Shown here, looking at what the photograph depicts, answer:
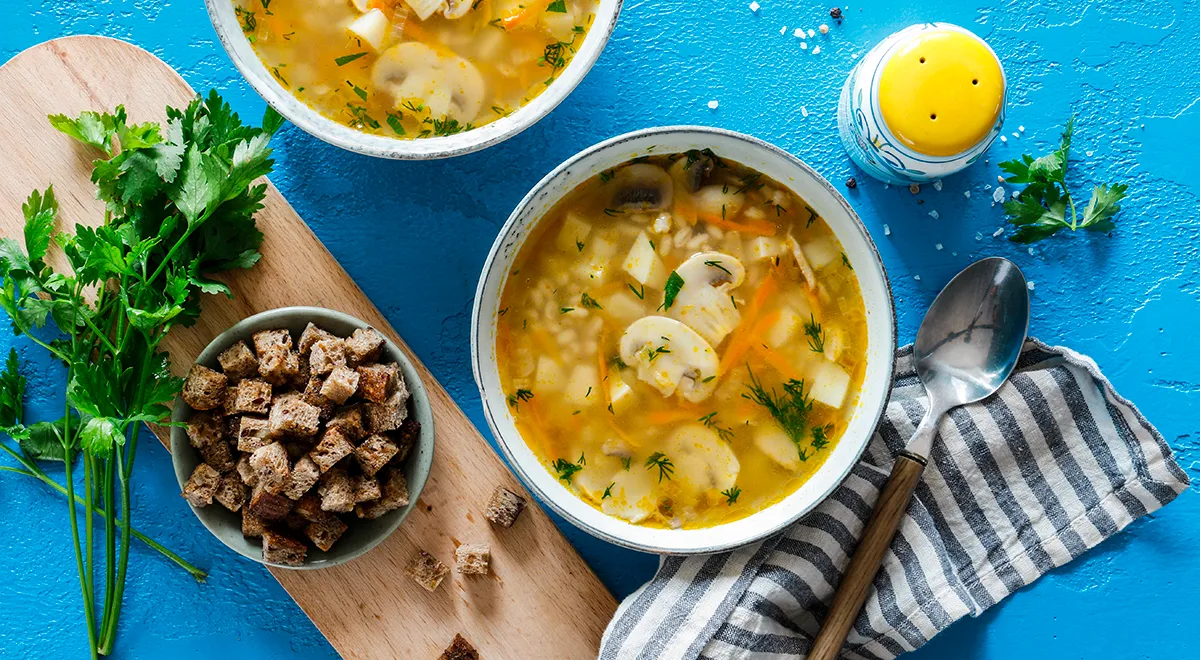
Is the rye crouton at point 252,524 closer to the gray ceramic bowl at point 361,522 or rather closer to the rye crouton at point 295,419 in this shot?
the gray ceramic bowl at point 361,522

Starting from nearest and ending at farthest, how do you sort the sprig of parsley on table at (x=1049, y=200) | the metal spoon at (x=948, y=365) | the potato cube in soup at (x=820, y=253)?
the potato cube in soup at (x=820, y=253)
the metal spoon at (x=948, y=365)
the sprig of parsley on table at (x=1049, y=200)

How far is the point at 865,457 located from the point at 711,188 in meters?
0.82

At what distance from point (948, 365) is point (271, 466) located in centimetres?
172

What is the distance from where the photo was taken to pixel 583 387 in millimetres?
2348

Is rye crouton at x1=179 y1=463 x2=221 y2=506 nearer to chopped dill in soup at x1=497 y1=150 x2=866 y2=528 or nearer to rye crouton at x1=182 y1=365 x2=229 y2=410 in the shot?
rye crouton at x1=182 y1=365 x2=229 y2=410

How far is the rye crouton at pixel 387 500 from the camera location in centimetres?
234

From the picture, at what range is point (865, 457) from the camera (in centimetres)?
249

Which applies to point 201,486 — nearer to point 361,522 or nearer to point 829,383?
point 361,522

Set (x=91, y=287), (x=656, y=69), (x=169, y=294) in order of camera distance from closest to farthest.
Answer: (x=169, y=294) < (x=91, y=287) < (x=656, y=69)

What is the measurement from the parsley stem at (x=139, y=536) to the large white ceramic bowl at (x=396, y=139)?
1.17 m

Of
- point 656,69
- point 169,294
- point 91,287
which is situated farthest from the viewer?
point 656,69

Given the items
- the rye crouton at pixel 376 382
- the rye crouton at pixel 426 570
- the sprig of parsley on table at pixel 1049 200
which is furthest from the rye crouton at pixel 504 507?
the sprig of parsley on table at pixel 1049 200

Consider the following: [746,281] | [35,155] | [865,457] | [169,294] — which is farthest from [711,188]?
[35,155]

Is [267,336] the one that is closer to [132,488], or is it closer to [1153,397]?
[132,488]
